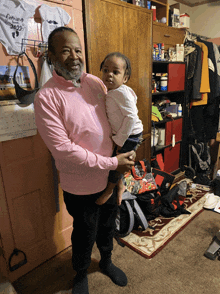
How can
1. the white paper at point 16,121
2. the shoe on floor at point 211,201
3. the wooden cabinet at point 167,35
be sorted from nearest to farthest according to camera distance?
the white paper at point 16,121 → the shoe on floor at point 211,201 → the wooden cabinet at point 167,35

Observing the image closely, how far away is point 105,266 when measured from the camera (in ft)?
4.86

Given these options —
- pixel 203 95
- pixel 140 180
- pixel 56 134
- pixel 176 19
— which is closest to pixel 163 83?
pixel 203 95

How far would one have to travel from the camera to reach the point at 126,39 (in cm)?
194

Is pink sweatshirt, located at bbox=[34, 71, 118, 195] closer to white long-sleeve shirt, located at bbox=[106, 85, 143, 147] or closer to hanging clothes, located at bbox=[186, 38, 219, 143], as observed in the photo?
white long-sleeve shirt, located at bbox=[106, 85, 143, 147]

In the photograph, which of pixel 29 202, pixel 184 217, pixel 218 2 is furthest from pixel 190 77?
pixel 29 202

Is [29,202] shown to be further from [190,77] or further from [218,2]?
[218,2]

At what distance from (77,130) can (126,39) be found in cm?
136

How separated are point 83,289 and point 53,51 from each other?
1.43 m

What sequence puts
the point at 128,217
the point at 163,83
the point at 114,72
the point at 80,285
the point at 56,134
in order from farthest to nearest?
the point at 163,83, the point at 128,217, the point at 80,285, the point at 114,72, the point at 56,134

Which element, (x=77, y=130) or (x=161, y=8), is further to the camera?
(x=161, y=8)

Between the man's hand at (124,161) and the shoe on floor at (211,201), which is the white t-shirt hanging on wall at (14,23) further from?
the shoe on floor at (211,201)

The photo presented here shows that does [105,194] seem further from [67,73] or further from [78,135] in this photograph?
[67,73]

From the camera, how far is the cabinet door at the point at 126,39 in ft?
5.44

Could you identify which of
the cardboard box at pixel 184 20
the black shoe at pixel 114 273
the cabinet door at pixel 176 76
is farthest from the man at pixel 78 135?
the cardboard box at pixel 184 20
